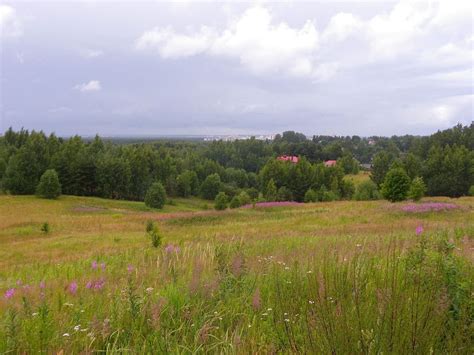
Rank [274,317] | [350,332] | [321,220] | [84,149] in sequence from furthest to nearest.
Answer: [84,149] → [321,220] → [274,317] → [350,332]

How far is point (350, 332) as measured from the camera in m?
2.58

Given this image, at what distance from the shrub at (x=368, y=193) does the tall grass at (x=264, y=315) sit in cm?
6717

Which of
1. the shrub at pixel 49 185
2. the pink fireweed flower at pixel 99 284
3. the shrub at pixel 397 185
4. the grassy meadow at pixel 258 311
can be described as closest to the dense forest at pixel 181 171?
the shrub at pixel 49 185

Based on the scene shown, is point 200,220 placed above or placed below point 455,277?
below

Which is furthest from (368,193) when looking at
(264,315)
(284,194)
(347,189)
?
(264,315)

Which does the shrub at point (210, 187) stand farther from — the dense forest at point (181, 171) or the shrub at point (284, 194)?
the shrub at point (284, 194)

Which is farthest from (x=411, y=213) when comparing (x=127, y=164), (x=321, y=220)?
(x=127, y=164)

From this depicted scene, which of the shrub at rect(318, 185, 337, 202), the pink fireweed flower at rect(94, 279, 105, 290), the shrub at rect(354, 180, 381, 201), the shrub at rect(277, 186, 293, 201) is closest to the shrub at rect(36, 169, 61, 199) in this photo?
the shrub at rect(277, 186, 293, 201)

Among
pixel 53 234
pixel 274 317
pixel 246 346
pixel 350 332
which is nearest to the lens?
pixel 350 332

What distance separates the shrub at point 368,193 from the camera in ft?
226

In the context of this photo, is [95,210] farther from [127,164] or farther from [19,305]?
[19,305]

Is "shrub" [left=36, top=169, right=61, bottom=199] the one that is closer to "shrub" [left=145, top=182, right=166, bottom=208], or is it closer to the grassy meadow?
"shrub" [left=145, top=182, right=166, bottom=208]

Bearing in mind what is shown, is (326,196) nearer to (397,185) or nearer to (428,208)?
(397,185)

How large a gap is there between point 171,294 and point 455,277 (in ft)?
9.20
